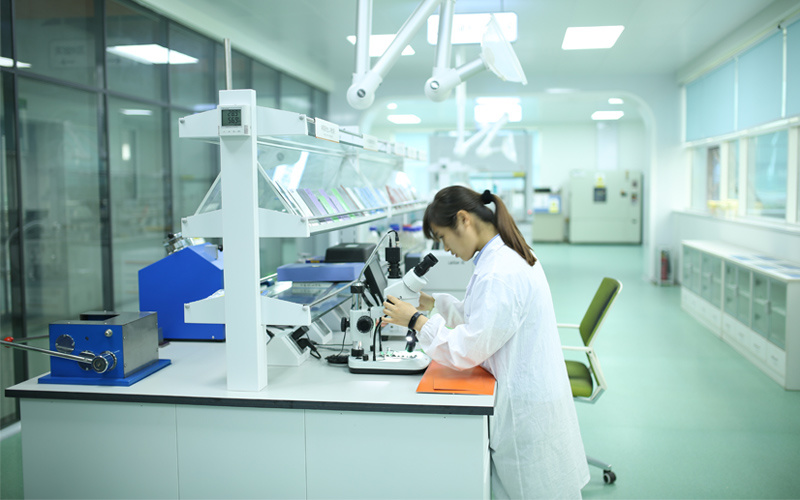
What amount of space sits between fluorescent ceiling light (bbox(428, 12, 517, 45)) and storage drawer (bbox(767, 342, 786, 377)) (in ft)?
10.8

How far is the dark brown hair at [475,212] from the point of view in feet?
6.82

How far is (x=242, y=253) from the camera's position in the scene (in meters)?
2.09

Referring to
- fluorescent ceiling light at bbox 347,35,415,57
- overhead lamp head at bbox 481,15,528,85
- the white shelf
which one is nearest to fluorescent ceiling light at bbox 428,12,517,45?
fluorescent ceiling light at bbox 347,35,415,57

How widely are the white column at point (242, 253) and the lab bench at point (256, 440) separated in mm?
117

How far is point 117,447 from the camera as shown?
2.16 m

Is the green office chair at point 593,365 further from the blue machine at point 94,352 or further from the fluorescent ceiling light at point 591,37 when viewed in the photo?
the fluorescent ceiling light at point 591,37

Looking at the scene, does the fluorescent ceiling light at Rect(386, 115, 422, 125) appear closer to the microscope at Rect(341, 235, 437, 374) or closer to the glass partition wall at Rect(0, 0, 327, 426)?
the glass partition wall at Rect(0, 0, 327, 426)

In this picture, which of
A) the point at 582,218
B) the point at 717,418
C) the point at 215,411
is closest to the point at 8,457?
the point at 215,411

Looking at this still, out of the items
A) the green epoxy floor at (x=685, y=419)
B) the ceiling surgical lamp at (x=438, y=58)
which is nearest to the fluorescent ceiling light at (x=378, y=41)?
the ceiling surgical lamp at (x=438, y=58)

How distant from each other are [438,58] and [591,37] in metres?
3.87

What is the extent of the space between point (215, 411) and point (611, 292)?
1.99m

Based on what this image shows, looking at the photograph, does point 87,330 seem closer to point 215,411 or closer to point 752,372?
point 215,411

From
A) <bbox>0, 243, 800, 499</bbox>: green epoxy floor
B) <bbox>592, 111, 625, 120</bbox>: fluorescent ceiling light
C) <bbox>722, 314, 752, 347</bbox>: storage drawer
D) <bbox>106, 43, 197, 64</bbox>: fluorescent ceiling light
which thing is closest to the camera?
<bbox>0, 243, 800, 499</bbox>: green epoxy floor

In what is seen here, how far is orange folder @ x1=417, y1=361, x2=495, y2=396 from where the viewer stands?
6.75ft
